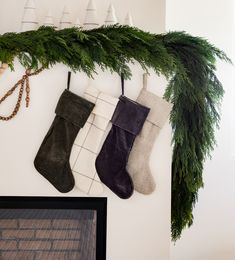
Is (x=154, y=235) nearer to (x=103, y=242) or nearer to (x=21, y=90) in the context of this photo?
(x=103, y=242)

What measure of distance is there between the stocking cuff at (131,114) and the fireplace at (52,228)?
0.36 meters

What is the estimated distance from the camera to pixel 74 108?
2.00 m

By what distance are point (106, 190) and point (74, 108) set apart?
1.35 feet

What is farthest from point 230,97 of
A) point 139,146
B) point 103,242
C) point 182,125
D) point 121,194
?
point 103,242

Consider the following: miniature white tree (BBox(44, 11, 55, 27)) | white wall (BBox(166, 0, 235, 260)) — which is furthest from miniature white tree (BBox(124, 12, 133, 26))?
white wall (BBox(166, 0, 235, 260))

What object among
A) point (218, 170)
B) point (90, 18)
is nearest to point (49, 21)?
point (90, 18)

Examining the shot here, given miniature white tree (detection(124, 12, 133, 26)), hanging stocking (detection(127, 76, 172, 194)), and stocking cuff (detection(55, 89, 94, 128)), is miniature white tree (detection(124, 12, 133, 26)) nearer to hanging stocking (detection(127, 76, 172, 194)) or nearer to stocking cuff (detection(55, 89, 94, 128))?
hanging stocking (detection(127, 76, 172, 194))

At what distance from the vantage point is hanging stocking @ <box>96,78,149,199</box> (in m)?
2.01

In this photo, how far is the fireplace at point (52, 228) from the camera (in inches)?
80.2

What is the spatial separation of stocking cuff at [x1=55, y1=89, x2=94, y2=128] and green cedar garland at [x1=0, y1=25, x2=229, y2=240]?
0.44 feet

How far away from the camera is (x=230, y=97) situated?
2555 mm

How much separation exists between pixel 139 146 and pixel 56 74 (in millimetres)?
509

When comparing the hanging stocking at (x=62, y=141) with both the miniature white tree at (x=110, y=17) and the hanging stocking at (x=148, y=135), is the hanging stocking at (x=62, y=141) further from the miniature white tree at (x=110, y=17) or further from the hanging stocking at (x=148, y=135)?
the miniature white tree at (x=110, y=17)

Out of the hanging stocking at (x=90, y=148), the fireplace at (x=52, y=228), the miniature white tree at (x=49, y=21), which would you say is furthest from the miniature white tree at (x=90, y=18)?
the fireplace at (x=52, y=228)
